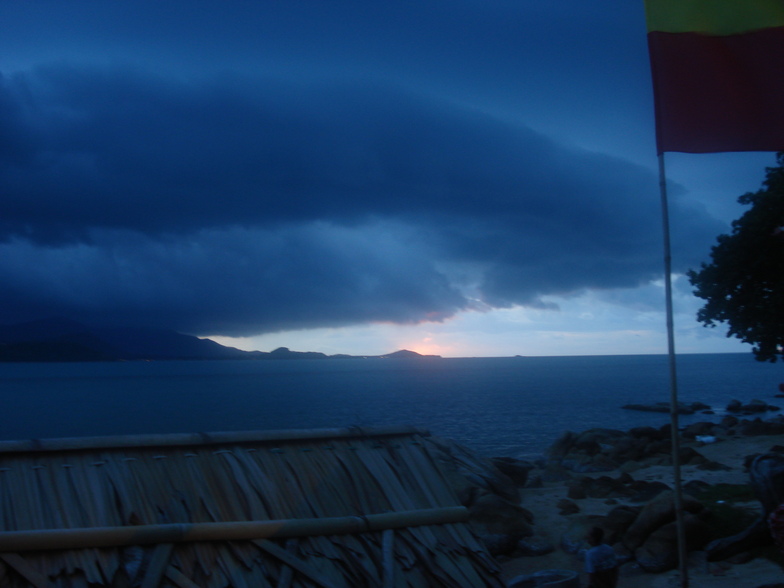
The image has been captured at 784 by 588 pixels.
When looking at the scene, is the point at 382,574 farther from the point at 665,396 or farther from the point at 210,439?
the point at 665,396

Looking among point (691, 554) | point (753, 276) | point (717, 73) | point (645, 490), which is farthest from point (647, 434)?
point (717, 73)

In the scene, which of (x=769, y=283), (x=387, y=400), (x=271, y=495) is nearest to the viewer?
(x=271, y=495)

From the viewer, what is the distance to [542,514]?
18797 millimetres

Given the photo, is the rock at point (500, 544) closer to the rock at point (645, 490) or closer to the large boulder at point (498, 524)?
the large boulder at point (498, 524)

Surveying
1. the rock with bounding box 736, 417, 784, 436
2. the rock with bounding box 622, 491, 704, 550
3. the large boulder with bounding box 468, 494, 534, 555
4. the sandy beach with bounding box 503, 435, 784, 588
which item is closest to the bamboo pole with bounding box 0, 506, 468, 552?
the sandy beach with bounding box 503, 435, 784, 588

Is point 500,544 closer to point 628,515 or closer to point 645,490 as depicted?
point 628,515

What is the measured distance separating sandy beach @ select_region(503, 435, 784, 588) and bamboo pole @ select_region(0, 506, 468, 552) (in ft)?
22.6

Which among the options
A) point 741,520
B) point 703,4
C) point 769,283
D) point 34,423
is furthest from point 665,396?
point 703,4

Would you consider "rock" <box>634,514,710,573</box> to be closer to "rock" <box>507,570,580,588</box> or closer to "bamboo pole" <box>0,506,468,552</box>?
"rock" <box>507,570,580,588</box>

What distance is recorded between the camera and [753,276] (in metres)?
25.1

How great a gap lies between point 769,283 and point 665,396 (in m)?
81.0

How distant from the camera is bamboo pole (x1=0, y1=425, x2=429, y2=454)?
525 cm

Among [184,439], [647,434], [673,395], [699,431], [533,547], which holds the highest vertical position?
[673,395]

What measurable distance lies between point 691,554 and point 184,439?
10568 mm
